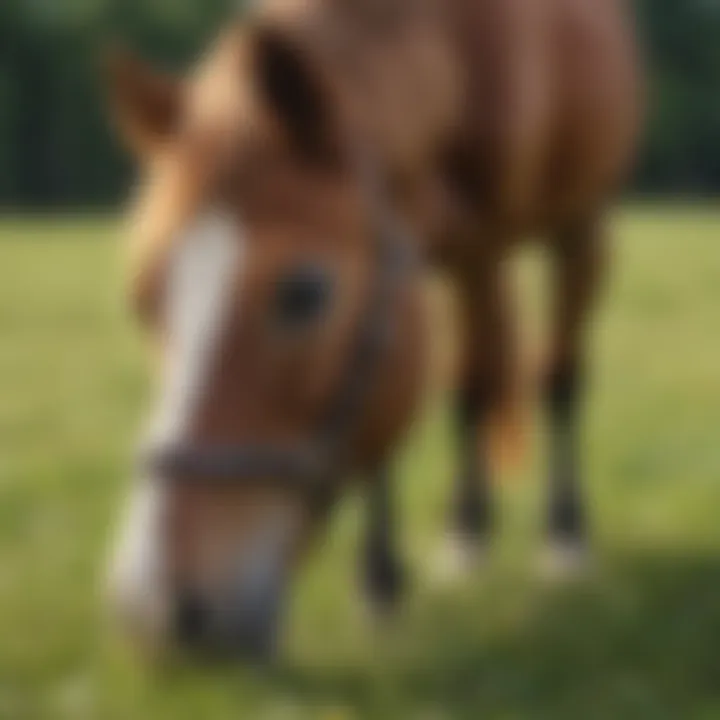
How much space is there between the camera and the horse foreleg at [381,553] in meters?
2.66

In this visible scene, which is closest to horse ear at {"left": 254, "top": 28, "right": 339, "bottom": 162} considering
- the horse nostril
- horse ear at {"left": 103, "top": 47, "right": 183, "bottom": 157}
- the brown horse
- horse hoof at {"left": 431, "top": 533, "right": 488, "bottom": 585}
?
the brown horse

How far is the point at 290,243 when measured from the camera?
80.4 inches

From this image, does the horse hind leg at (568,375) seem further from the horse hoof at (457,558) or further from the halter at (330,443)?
the halter at (330,443)

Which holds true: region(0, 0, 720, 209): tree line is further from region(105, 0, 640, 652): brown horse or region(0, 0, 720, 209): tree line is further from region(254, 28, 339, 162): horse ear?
region(254, 28, 339, 162): horse ear

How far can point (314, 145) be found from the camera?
6.93 feet

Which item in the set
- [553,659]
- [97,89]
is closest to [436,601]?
[553,659]

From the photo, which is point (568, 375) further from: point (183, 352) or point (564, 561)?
point (183, 352)

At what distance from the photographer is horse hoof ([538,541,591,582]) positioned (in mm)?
2834

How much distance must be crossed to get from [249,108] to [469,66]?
48 cm

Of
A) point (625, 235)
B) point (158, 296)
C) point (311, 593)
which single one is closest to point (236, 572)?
point (158, 296)

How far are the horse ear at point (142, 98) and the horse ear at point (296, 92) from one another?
0.49 feet

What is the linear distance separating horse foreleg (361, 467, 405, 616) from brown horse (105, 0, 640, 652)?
0.41m

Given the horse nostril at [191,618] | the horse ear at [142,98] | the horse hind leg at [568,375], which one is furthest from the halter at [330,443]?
the horse hind leg at [568,375]

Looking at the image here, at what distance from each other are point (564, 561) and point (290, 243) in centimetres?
107
